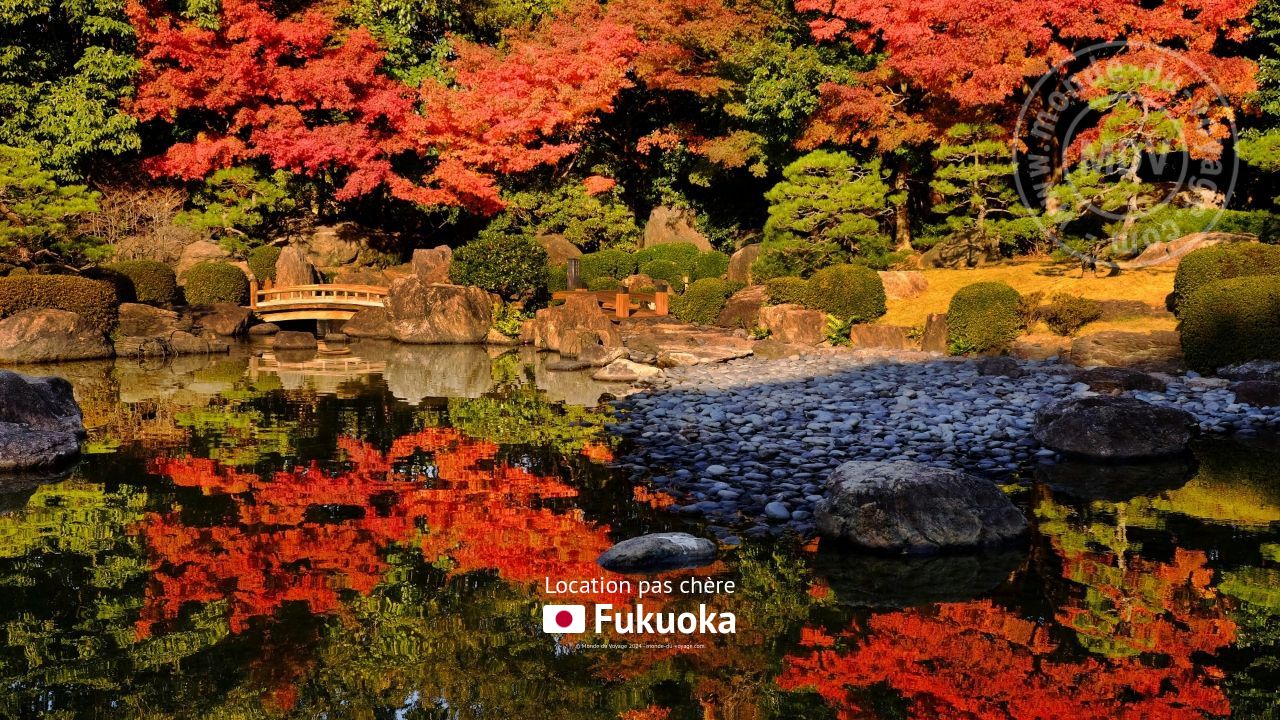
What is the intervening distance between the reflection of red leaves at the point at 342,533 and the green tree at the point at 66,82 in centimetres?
1872

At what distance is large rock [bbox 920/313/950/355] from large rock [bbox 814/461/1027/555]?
9.32 metres

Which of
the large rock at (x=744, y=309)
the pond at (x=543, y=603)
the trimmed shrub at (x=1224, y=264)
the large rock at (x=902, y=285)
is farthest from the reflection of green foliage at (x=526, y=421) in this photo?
the trimmed shrub at (x=1224, y=264)

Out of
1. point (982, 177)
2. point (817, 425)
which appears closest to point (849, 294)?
point (982, 177)

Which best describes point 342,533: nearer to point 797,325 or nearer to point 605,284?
point 797,325

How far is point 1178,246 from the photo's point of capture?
1697 centimetres

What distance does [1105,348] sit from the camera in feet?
43.9

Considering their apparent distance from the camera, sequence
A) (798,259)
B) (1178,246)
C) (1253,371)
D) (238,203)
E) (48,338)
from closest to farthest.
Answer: (1253,371), (48,338), (1178,246), (798,259), (238,203)

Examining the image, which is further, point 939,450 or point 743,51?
point 743,51

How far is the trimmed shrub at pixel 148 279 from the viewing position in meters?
20.8

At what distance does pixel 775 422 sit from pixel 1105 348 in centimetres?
592

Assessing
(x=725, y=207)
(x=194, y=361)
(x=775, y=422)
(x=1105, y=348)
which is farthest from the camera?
(x=725, y=207)

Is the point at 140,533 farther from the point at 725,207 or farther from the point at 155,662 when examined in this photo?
the point at 725,207

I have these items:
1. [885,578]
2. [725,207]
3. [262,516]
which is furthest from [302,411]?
[725,207]

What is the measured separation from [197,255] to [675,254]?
11542 millimetres
